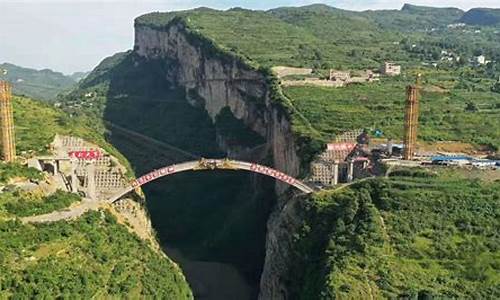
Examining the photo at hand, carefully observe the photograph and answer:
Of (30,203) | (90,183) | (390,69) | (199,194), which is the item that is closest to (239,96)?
(199,194)

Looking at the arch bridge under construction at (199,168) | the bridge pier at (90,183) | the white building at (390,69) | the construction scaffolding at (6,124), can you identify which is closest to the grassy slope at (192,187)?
the arch bridge under construction at (199,168)

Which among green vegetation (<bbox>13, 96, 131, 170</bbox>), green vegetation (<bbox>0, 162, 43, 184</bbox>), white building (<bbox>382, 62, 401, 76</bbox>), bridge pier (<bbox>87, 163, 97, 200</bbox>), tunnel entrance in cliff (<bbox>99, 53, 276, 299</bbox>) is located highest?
white building (<bbox>382, 62, 401, 76</bbox>)

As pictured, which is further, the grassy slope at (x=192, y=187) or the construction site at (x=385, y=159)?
the grassy slope at (x=192, y=187)

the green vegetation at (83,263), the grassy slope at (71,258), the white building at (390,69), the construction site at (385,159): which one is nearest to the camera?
the green vegetation at (83,263)

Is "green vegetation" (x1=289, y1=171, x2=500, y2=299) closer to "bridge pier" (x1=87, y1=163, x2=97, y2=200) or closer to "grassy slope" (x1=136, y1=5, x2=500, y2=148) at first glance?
"grassy slope" (x1=136, y1=5, x2=500, y2=148)

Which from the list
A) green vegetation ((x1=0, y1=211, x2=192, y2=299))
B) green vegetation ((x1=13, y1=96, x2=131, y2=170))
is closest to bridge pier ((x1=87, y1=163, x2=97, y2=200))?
green vegetation ((x1=0, y1=211, x2=192, y2=299))

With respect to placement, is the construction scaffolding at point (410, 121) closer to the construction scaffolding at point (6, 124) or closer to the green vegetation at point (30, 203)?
the green vegetation at point (30, 203)

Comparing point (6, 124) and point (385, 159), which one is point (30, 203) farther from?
point (385, 159)
